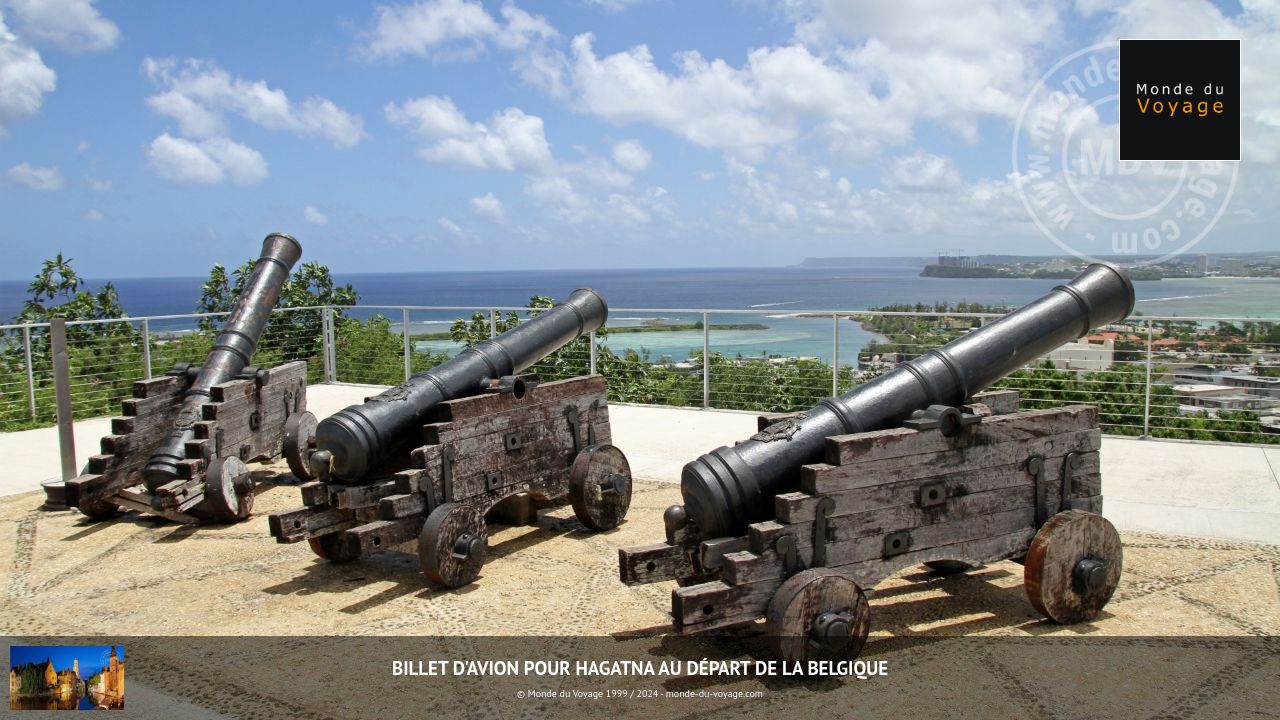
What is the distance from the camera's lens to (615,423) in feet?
31.0

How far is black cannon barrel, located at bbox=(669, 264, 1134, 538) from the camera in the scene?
384 cm

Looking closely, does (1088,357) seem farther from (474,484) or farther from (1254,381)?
(474,484)

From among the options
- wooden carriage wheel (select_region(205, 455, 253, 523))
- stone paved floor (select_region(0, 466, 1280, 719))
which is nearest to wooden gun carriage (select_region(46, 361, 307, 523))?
wooden carriage wheel (select_region(205, 455, 253, 523))

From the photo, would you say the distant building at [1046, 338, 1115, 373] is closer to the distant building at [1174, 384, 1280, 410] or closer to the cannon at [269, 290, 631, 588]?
the distant building at [1174, 384, 1280, 410]

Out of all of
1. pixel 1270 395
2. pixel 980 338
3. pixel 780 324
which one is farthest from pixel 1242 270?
pixel 980 338

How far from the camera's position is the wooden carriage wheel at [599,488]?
570 centimetres

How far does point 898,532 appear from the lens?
13.0 ft

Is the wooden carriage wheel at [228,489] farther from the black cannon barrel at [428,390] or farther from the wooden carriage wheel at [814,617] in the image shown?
the wooden carriage wheel at [814,617]

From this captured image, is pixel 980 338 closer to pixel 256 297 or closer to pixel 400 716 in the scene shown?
pixel 400 716

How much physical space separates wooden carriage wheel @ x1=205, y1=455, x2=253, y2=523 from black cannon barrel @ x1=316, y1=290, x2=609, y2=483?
1.42m

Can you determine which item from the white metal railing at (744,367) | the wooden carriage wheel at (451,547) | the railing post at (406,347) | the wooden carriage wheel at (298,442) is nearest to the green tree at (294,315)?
the white metal railing at (744,367)

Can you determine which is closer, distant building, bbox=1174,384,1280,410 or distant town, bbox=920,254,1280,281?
distant building, bbox=1174,384,1280,410

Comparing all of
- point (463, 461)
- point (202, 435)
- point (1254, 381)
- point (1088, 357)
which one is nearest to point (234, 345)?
point (202, 435)

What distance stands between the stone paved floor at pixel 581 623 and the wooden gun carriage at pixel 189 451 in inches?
8.3
